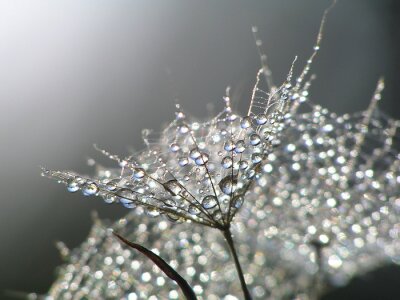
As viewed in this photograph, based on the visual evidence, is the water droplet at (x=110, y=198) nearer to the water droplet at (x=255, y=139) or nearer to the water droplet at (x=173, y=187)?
the water droplet at (x=173, y=187)

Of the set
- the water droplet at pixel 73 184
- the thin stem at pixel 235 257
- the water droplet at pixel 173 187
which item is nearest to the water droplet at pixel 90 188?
the water droplet at pixel 73 184

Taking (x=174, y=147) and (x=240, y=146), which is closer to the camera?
(x=240, y=146)

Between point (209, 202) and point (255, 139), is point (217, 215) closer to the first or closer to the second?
point (209, 202)

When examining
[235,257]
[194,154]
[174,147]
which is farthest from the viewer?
[174,147]

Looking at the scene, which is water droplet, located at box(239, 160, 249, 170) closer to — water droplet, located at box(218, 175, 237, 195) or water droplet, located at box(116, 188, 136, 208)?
water droplet, located at box(218, 175, 237, 195)

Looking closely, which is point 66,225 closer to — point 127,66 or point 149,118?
point 149,118

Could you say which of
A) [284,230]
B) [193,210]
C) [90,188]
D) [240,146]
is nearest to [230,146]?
[240,146]

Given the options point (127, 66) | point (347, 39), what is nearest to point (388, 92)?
point (347, 39)

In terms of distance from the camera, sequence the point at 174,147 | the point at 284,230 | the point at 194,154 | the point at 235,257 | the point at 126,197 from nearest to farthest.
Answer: the point at 235,257 < the point at 126,197 < the point at 194,154 < the point at 174,147 < the point at 284,230

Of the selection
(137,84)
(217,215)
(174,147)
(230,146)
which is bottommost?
(217,215)
